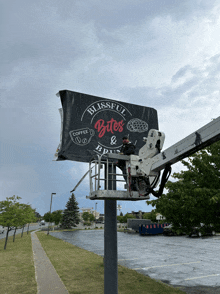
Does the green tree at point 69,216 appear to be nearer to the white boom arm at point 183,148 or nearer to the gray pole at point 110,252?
the gray pole at point 110,252

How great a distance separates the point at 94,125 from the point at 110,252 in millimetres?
5122

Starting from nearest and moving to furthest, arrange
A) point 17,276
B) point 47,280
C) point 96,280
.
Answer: point 47,280 → point 96,280 → point 17,276

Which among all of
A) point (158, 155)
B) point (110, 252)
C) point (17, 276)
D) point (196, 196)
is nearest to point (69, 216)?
point (17, 276)

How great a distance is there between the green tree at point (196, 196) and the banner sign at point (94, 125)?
3227 millimetres

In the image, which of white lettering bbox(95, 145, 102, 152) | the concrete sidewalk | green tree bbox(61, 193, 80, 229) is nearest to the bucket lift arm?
white lettering bbox(95, 145, 102, 152)

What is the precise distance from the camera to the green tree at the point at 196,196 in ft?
21.4

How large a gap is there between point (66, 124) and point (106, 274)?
5.91m

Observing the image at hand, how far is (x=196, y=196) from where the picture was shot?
6672 millimetres

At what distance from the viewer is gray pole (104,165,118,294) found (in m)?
7.91

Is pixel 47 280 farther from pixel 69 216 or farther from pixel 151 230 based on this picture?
pixel 69 216

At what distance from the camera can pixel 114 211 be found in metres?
8.85

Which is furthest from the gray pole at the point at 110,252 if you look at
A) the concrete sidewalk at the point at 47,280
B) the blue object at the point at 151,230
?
the blue object at the point at 151,230

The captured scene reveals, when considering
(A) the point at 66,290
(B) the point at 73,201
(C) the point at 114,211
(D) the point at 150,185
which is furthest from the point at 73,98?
(B) the point at 73,201

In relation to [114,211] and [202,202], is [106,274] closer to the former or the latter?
[114,211]
